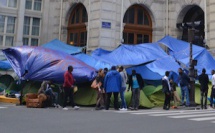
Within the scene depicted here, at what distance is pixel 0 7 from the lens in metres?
25.9

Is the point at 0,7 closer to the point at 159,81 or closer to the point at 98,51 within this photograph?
the point at 98,51

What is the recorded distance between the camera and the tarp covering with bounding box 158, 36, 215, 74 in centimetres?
1911

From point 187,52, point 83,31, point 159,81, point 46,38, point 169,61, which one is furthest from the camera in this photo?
point 46,38

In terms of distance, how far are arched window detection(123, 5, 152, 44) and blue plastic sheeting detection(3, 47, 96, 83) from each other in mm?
10846

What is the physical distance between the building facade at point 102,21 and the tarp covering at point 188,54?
260cm

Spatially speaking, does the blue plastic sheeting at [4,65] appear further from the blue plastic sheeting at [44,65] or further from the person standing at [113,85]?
the person standing at [113,85]

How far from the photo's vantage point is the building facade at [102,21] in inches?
907

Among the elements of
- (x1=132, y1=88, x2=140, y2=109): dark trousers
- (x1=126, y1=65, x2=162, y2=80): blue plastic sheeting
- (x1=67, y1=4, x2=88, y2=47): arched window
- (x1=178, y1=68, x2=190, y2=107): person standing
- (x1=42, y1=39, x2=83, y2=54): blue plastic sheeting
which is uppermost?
(x1=67, y1=4, x2=88, y2=47): arched window

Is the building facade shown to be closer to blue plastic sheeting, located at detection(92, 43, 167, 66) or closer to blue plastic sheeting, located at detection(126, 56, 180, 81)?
blue plastic sheeting, located at detection(92, 43, 167, 66)

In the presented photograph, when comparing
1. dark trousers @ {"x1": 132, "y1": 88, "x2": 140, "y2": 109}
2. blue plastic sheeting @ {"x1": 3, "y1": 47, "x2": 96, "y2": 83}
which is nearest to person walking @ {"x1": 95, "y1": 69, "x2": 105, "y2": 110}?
blue plastic sheeting @ {"x1": 3, "y1": 47, "x2": 96, "y2": 83}

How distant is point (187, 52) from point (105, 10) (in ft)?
23.7

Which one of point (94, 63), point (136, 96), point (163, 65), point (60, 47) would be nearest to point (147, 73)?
point (163, 65)

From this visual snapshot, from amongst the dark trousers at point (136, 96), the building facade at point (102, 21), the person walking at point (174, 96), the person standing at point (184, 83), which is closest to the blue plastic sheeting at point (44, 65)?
the dark trousers at point (136, 96)

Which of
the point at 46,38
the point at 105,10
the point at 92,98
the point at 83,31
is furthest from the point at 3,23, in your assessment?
the point at 92,98
